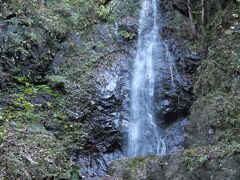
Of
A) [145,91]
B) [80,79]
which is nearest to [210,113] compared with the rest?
[145,91]

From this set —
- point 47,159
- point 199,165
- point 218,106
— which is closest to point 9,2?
point 47,159

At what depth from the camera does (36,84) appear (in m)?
11.3

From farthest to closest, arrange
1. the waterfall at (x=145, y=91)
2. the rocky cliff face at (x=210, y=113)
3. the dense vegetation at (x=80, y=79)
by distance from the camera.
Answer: the waterfall at (x=145, y=91) < the dense vegetation at (x=80, y=79) < the rocky cliff face at (x=210, y=113)

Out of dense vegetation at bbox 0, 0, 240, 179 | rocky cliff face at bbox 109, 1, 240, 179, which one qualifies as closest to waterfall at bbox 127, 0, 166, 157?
dense vegetation at bbox 0, 0, 240, 179

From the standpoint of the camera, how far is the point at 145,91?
1201 centimetres

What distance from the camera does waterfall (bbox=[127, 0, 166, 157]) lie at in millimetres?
10711

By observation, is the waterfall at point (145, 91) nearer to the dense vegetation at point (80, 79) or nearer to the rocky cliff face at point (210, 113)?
the dense vegetation at point (80, 79)

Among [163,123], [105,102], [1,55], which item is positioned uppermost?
[1,55]

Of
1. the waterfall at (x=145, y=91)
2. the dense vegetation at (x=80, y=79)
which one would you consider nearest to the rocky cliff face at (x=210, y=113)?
the dense vegetation at (x=80, y=79)

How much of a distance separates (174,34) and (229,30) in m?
3.48

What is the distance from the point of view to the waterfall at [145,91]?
10711 millimetres

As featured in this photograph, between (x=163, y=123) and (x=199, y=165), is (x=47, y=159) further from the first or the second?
(x=163, y=123)

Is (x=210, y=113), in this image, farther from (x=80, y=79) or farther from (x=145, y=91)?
(x=80, y=79)

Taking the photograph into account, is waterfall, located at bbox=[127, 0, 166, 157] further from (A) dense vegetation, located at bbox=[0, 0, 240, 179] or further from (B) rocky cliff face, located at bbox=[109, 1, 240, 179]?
(B) rocky cliff face, located at bbox=[109, 1, 240, 179]
